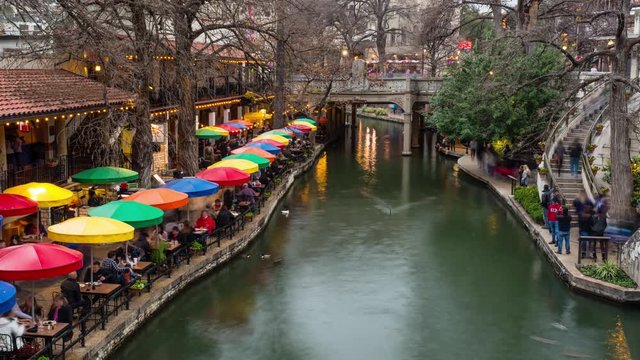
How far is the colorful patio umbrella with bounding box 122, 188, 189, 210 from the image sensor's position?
20.0 meters

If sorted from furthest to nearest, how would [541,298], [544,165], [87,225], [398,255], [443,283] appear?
1. [544,165]
2. [398,255]
3. [443,283]
4. [541,298]
5. [87,225]

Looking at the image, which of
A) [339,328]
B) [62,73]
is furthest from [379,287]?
[62,73]

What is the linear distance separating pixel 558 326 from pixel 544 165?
13.5 metres

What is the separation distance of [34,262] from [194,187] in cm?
915

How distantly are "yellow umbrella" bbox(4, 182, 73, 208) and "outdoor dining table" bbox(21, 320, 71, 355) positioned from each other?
6.39 meters

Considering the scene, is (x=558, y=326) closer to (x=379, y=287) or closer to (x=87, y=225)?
(x=379, y=287)

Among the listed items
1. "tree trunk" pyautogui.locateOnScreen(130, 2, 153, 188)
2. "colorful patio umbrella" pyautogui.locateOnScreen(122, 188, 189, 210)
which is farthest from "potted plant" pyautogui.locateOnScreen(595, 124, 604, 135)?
"colorful patio umbrella" pyautogui.locateOnScreen(122, 188, 189, 210)

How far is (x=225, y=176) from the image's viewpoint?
24797 mm

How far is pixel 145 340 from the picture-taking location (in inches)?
635

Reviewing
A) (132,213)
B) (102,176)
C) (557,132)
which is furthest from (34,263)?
(557,132)

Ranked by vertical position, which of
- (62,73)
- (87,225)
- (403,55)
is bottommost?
(87,225)

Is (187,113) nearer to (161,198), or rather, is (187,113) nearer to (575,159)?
(161,198)

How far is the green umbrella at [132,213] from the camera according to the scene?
17797mm

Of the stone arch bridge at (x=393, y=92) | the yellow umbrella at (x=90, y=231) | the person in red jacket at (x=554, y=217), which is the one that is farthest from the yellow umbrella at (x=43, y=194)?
the stone arch bridge at (x=393, y=92)
